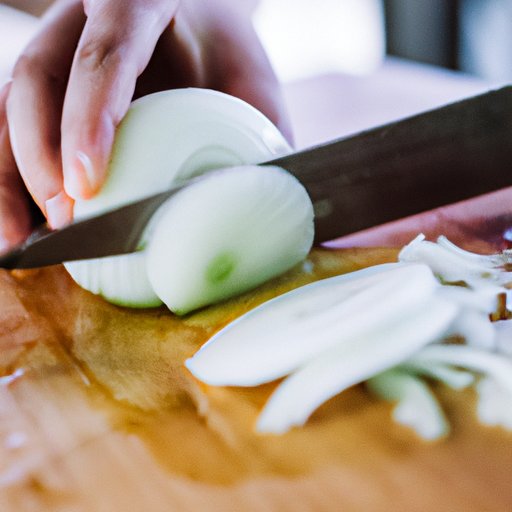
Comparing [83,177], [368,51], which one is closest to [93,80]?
[83,177]

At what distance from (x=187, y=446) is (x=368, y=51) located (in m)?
2.40

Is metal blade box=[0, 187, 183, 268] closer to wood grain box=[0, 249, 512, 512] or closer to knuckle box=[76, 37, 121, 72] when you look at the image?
wood grain box=[0, 249, 512, 512]

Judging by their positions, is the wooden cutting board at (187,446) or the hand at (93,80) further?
the hand at (93,80)

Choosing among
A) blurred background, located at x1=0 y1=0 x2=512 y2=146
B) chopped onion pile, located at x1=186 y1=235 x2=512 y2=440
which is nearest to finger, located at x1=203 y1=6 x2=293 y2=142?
blurred background, located at x1=0 y1=0 x2=512 y2=146

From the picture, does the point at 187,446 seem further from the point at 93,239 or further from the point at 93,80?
the point at 93,80

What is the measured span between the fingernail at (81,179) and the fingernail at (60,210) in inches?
2.1

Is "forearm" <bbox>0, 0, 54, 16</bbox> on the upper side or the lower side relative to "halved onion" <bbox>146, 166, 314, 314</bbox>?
upper

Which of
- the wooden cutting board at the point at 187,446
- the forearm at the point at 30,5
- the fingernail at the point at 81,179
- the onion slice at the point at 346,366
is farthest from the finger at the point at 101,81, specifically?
the forearm at the point at 30,5

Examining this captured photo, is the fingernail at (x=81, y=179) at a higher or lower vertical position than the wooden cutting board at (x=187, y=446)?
higher

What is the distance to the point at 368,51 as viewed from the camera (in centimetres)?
268

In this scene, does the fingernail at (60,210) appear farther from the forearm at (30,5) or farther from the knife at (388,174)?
the forearm at (30,5)

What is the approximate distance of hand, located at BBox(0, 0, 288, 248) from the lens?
2.42 ft

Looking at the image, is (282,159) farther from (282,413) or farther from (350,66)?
(350,66)

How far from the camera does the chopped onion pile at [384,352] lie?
559 mm
